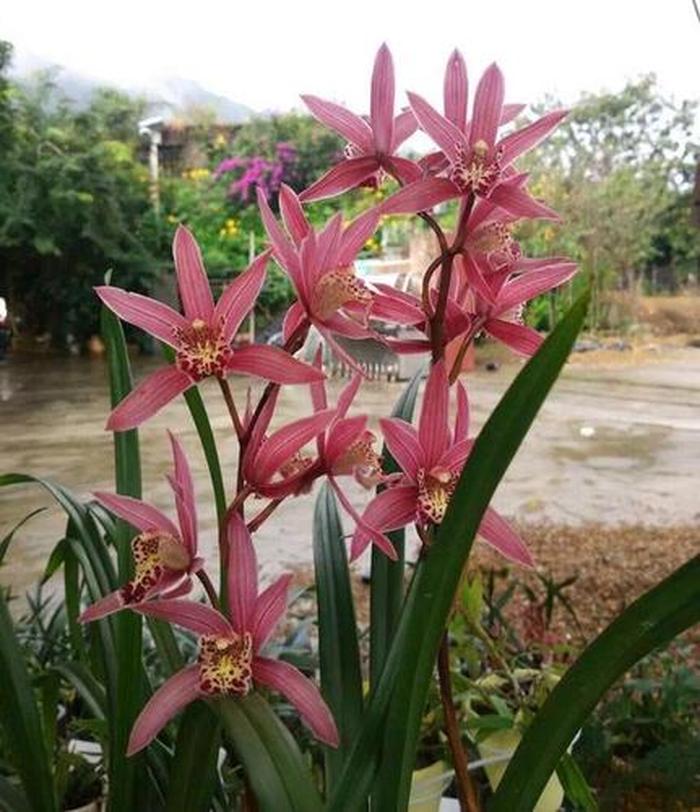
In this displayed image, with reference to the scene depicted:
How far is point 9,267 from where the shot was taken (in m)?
1.68

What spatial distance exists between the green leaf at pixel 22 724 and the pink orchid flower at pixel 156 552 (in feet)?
0.21

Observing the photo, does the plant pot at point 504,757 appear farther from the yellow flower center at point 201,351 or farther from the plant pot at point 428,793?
the yellow flower center at point 201,351

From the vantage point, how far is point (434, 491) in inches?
14.2

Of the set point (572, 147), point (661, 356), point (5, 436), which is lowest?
point (5, 436)

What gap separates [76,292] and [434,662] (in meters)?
1.55

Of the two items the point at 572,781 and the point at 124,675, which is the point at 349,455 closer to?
the point at 124,675

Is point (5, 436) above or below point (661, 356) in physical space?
below

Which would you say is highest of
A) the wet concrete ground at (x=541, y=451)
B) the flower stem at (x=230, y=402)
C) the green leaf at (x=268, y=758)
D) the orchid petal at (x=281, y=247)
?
the orchid petal at (x=281, y=247)

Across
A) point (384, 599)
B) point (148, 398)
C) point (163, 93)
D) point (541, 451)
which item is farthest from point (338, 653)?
point (541, 451)

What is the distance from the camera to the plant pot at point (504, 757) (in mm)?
584

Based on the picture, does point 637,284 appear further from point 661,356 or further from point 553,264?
point 553,264

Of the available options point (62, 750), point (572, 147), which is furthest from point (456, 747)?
point (572, 147)

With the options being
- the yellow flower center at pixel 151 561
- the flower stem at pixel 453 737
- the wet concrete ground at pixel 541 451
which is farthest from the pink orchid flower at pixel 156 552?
the wet concrete ground at pixel 541 451

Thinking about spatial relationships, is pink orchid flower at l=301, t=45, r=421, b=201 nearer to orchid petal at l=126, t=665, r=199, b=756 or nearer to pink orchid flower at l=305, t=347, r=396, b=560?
pink orchid flower at l=305, t=347, r=396, b=560
